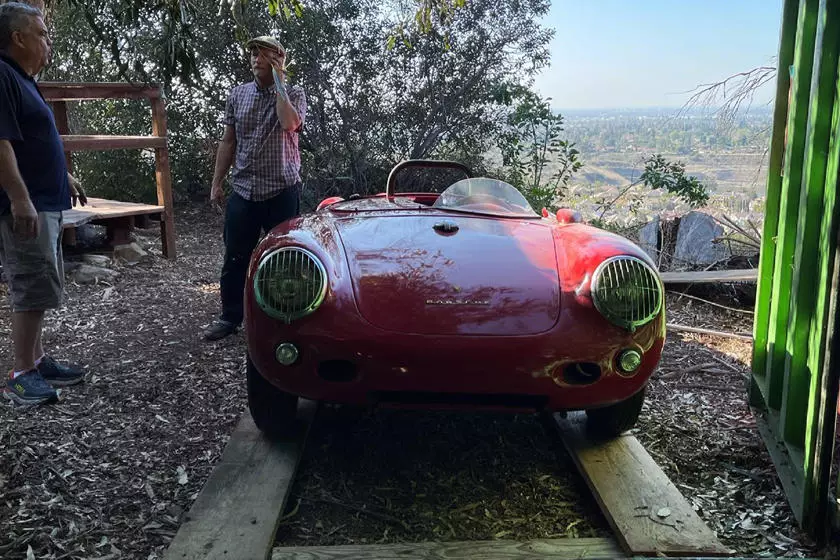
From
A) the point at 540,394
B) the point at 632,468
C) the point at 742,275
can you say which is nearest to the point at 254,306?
the point at 540,394

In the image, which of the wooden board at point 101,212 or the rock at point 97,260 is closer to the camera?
the wooden board at point 101,212

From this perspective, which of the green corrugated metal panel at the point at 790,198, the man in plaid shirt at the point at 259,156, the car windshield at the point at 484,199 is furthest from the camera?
the man in plaid shirt at the point at 259,156

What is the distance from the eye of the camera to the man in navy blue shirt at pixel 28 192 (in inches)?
122

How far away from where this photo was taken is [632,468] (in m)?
2.80

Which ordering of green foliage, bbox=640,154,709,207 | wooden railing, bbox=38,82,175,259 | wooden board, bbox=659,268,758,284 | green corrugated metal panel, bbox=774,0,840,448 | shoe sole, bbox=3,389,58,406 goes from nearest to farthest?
1. green corrugated metal panel, bbox=774,0,840,448
2. shoe sole, bbox=3,389,58,406
3. wooden board, bbox=659,268,758,284
4. wooden railing, bbox=38,82,175,259
5. green foliage, bbox=640,154,709,207

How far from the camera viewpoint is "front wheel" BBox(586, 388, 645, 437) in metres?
2.90

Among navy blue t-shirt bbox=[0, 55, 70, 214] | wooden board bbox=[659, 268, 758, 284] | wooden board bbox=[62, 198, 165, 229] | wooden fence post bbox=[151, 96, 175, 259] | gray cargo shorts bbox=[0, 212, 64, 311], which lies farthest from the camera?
wooden fence post bbox=[151, 96, 175, 259]

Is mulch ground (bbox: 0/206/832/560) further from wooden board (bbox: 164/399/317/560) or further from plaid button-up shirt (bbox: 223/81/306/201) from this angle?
plaid button-up shirt (bbox: 223/81/306/201)

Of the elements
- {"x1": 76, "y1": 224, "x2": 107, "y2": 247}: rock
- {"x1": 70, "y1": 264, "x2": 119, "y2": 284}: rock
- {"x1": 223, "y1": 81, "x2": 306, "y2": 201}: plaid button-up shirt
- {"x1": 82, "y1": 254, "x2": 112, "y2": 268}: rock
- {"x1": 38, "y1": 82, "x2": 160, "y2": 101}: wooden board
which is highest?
{"x1": 38, "y1": 82, "x2": 160, "y2": 101}: wooden board

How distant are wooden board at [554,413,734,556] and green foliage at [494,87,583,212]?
6.49 meters

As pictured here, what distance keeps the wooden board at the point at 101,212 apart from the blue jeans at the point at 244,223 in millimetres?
2352

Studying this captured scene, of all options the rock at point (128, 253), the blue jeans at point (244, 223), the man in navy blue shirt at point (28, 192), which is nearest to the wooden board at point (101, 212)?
the rock at point (128, 253)

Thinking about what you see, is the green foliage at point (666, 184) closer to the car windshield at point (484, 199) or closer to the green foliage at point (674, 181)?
the green foliage at point (674, 181)

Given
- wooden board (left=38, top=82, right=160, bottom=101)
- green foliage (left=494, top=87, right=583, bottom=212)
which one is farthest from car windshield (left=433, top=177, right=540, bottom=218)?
green foliage (left=494, top=87, right=583, bottom=212)
